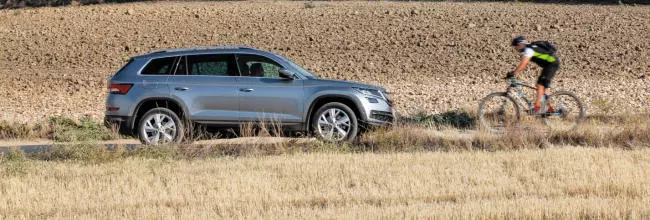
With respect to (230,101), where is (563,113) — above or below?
below

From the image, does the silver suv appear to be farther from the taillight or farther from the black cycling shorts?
the black cycling shorts

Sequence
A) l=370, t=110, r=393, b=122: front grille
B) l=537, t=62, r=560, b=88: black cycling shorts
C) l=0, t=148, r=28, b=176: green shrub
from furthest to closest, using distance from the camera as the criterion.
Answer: l=537, t=62, r=560, b=88: black cycling shorts < l=370, t=110, r=393, b=122: front grille < l=0, t=148, r=28, b=176: green shrub

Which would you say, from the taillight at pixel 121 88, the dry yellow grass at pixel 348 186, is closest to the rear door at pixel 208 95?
the taillight at pixel 121 88

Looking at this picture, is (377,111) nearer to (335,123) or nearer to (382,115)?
(382,115)

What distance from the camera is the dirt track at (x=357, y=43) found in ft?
78.9

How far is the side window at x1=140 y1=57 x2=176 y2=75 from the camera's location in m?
14.9

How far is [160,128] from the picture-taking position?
48.4 feet

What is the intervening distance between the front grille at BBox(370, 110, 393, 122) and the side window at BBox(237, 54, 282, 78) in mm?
1474

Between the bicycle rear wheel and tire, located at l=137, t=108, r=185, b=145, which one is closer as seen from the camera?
tire, located at l=137, t=108, r=185, b=145

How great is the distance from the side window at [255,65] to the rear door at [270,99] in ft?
0.46

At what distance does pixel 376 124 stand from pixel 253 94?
5.88ft

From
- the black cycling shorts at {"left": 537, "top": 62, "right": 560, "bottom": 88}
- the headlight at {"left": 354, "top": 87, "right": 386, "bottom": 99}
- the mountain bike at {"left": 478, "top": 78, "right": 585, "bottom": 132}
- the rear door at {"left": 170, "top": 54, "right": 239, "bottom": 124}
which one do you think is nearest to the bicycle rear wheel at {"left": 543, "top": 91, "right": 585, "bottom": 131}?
the mountain bike at {"left": 478, "top": 78, "right": 585, "bottom": 132}

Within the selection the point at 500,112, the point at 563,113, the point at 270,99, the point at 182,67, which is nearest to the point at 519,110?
the point at 500,112

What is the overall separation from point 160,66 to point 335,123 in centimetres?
265
